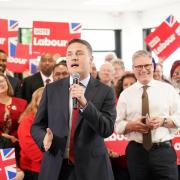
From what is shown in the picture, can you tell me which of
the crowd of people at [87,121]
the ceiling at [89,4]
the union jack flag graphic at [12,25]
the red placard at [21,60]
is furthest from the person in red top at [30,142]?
the ceiling at [89,4]

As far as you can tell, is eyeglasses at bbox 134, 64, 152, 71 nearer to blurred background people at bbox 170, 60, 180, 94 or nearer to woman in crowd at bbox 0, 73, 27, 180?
blurred background people at bbox 170, 60, 180, 94

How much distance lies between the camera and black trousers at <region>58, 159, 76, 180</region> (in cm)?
227

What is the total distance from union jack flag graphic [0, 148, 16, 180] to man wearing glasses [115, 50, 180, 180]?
89cm

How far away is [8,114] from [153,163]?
4.79ft

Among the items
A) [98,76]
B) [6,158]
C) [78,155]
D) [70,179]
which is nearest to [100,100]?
[78,155]

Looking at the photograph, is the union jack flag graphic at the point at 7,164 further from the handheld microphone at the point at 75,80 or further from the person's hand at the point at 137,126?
the handheld microphone at the point at 75,80

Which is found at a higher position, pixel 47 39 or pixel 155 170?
pixel 47 39

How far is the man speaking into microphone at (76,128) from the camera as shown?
2.21m

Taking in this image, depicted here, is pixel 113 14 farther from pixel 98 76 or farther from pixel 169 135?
pixel 169 135

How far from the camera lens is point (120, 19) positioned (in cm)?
1195

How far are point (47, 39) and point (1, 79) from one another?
1867mm

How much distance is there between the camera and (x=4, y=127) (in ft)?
12.2

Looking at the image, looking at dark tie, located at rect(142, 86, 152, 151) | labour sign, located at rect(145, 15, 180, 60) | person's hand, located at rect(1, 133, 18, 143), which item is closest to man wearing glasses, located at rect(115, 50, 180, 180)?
dark tie, located at rect(142, 86, 152, 151)

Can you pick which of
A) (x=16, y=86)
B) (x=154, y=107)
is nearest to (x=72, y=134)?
(x=154, y=107)
